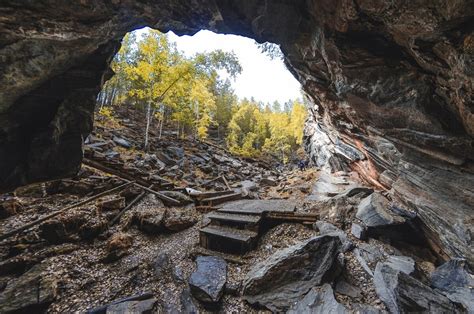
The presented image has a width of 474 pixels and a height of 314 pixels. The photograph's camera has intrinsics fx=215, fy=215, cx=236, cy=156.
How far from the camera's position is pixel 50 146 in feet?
29.1

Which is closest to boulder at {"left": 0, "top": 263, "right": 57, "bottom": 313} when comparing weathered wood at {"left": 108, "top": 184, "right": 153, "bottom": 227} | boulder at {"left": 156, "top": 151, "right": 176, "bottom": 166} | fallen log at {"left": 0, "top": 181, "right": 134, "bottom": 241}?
fallen log at {"left": 0, "top": 181, "right": 134, "bottom": 241}

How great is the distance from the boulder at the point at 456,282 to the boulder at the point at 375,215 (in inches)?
70.4

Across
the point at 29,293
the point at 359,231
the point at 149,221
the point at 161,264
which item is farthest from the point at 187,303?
the point at 359,231

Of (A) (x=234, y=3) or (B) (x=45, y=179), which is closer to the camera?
(A) (x=234, y=3)

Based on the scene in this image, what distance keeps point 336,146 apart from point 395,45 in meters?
11.7

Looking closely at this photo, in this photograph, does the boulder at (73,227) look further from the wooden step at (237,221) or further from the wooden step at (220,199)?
the wooden step at (220,199)

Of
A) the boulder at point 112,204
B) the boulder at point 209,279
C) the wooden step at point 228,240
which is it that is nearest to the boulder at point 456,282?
the wooden step at point 228,240

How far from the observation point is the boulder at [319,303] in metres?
4.48

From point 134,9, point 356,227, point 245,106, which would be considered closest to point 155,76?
point 134,9

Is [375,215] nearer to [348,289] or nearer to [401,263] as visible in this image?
[401,263]

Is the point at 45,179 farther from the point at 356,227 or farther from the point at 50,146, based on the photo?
the point at 356,227

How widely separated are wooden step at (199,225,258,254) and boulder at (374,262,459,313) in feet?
11.5

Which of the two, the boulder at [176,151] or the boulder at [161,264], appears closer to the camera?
the boulder at [161,264]

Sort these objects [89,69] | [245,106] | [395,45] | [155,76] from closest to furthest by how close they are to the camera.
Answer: [395,45], [89,69], [155,76], [245,106]
